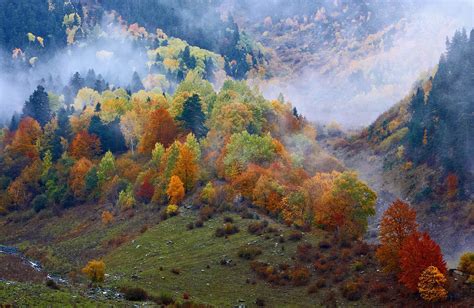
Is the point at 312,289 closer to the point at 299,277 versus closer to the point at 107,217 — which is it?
the point at 299,277

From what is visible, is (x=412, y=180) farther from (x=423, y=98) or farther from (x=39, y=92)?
(x=39, y=92)

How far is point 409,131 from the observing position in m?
192

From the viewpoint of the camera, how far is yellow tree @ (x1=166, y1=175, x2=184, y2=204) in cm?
10912

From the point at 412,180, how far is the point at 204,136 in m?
60.3

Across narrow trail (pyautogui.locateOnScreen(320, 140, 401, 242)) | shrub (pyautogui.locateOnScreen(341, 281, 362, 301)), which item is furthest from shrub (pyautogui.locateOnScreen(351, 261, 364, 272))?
narrow trail (pyautogui.locateOnScreen(320, 140, 401, 242))

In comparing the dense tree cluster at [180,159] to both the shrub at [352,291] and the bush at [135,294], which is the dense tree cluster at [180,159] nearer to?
the shrub at [352,291]

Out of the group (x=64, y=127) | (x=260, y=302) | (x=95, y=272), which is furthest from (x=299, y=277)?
(x=64, y=127)

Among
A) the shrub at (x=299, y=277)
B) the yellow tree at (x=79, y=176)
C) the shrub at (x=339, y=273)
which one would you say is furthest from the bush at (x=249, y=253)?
the yellow tree at (x=79, y=176)

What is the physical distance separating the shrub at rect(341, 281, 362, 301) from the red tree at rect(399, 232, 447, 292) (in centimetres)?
525

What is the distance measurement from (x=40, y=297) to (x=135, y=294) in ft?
41.2

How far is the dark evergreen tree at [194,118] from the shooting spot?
146625 millimetres

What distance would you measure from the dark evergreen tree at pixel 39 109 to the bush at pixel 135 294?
133729mm

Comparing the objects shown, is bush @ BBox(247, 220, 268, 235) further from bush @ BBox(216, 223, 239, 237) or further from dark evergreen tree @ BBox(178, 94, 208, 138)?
dark evergreen tree @ BBox(178, 94, 208, 138)

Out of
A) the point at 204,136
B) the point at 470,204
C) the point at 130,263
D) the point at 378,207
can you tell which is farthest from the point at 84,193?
the point at 470,204
